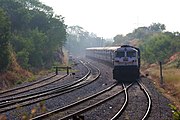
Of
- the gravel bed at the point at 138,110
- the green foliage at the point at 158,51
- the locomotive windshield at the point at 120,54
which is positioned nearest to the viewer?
the gravel bed at the point at 138,110

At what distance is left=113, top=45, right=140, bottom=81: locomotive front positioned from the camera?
25969 mm

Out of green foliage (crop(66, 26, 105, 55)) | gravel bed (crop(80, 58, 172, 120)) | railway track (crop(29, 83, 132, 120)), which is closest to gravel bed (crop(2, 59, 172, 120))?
gravel bed (crop(80, 58, 172, 120))

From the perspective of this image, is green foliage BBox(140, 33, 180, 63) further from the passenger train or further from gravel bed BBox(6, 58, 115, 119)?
gravel bed BBox(6, 58, 115, 119)

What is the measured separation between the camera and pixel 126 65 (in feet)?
85.6

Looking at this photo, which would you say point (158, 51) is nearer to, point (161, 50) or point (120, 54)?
point (161, 50)

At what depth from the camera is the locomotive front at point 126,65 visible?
25969 millimetres

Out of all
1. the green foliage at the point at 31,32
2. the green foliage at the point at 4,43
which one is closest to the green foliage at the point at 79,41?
the green foliage at the point at 31,32

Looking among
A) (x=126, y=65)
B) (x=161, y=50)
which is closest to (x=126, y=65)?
(x=126, y=65)

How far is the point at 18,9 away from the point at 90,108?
28842mm

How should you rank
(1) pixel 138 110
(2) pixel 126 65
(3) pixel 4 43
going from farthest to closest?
1. (3) pixel 4 43
2. (2) pixel 126 65
3. (1) pixel 138 110

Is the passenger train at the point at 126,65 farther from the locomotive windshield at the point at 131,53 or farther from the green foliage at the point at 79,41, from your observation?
the green foliage at the point at 79,41

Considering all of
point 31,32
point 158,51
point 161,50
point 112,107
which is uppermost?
point 31,32

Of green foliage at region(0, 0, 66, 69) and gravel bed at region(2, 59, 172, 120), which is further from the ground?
green foliage at region(0, 0, 66, 69)

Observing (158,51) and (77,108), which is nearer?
(77,108)
